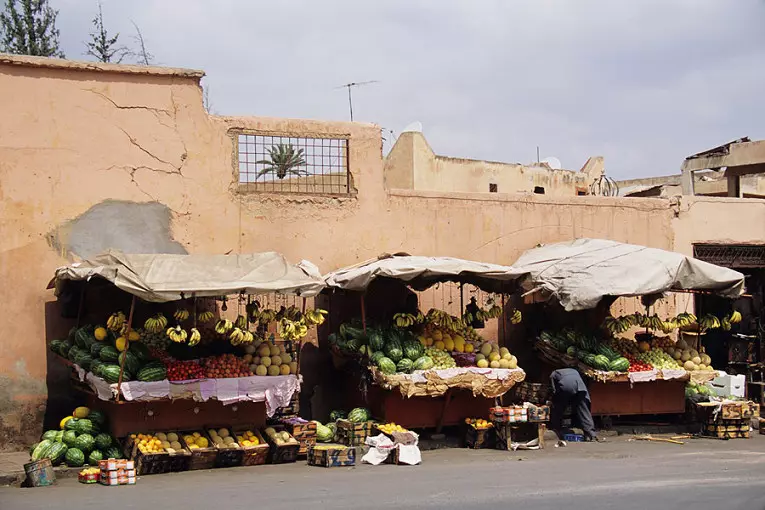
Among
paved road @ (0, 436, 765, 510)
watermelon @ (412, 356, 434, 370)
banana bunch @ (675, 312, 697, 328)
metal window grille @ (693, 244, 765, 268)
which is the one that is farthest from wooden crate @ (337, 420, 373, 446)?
metal window grille @ (693, 244, 765, 268)

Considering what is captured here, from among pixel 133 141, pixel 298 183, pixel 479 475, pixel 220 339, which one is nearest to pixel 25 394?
pixel 220 339

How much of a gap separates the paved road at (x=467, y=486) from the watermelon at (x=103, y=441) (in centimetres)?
80

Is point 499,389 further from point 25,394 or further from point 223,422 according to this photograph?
point 25,394

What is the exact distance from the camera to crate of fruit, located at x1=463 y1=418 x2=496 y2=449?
13961 millimetres

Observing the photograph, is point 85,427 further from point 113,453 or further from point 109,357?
point 109,357

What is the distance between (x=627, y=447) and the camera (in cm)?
1417

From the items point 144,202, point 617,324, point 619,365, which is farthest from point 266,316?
point 617,324

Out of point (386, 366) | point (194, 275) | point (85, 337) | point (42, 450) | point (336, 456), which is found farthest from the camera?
point (386, 366)

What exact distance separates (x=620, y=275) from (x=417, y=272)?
3.40 m

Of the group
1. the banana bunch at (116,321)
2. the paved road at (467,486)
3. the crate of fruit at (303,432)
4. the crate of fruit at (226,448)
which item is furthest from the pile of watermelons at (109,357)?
the crate of fruit at (303,432)

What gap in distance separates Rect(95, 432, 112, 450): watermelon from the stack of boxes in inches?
37.1

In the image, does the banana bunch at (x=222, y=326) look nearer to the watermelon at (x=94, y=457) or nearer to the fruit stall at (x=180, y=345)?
the fruit stall at (x=180, y=345)

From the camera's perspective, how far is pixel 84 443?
39.1 ft

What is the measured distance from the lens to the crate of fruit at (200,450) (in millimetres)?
11992
